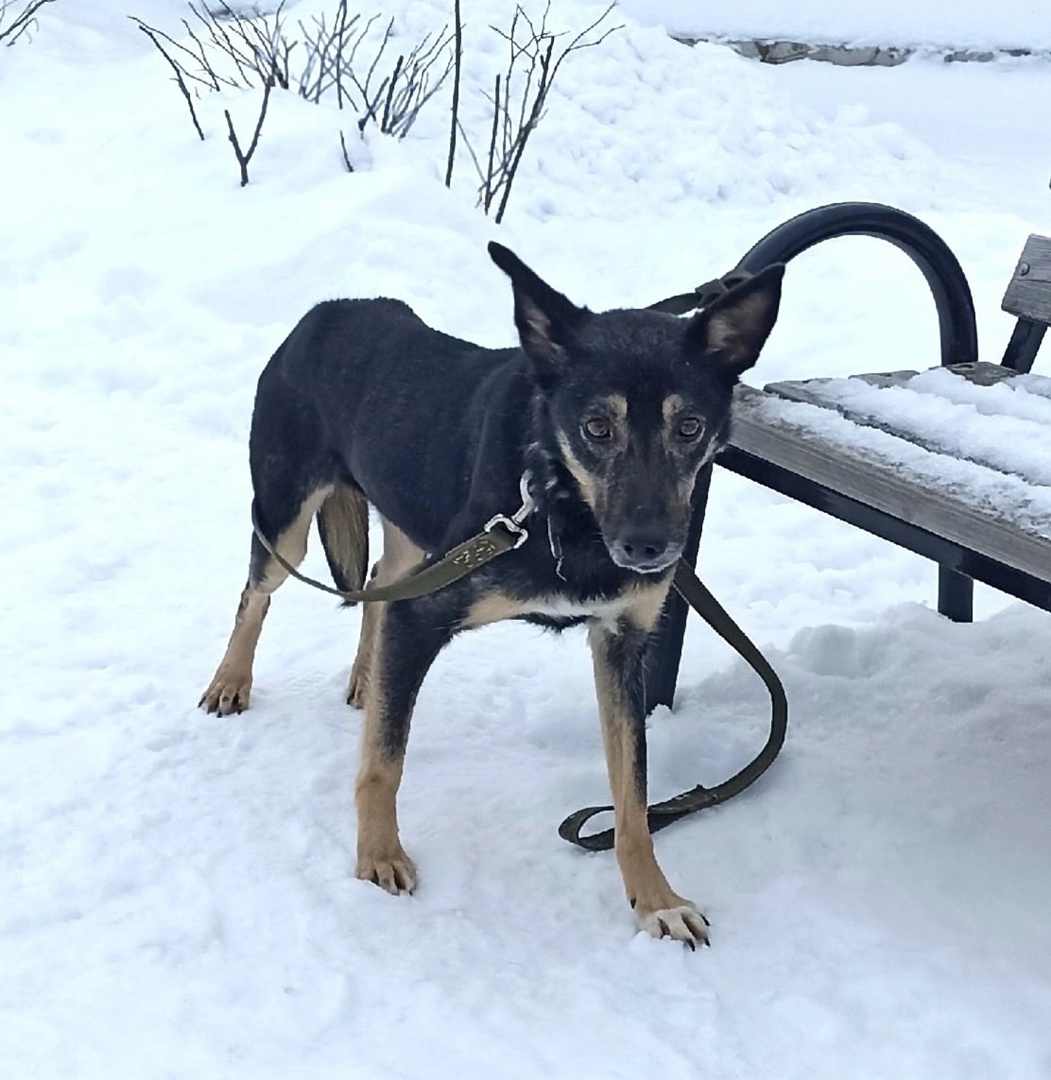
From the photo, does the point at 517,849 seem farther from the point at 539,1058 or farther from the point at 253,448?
the point at 253,448

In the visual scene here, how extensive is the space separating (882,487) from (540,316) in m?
0.78

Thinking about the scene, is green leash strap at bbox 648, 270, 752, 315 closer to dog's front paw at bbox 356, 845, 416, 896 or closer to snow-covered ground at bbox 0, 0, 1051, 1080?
snow-covered ground at bbox 0, 0, 1051, 1080

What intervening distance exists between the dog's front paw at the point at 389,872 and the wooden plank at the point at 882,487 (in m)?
1.25

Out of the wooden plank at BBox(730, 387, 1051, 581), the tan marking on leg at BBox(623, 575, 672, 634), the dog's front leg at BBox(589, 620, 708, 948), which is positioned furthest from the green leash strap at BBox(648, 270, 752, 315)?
the dog's front leg at BBox(589, 620, 708, 948)

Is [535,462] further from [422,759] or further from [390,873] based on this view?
[422,759]


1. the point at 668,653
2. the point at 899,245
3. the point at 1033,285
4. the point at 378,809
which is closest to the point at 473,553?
the point at 378,809

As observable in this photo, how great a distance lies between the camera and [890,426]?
3.12 m

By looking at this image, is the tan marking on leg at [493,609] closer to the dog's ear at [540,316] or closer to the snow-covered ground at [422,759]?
the dog's ear at [540,316]

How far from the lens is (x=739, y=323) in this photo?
2836 mm

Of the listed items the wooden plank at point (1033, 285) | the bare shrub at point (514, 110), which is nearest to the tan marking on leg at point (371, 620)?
the wooden plank at point (1033, 285)

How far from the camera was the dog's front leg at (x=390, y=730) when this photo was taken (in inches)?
121

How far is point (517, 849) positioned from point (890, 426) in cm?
131

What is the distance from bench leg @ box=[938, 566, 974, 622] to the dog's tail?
181 centimetres

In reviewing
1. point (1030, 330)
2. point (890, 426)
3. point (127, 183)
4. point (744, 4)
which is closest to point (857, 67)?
point (744, 4)
